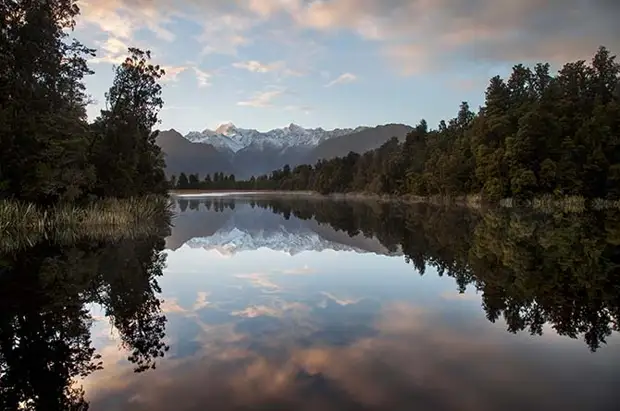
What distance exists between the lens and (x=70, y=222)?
1034 inches

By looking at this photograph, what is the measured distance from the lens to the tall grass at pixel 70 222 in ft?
69.7

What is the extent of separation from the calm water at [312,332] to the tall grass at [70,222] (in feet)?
12.8

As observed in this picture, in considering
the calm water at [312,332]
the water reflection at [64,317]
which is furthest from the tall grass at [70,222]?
the calm water at [312,332]

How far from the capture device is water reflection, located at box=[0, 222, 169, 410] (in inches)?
236

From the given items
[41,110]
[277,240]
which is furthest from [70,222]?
[277,240]

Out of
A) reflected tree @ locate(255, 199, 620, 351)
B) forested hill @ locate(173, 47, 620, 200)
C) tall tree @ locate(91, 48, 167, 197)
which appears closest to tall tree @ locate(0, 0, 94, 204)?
tall tree @ locate(91, 48, 167, 197)

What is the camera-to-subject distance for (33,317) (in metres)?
9.09

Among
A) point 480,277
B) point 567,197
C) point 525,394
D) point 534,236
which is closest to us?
point 525,394

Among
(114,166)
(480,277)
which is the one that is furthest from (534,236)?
(114,166)

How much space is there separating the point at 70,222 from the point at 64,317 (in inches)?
738

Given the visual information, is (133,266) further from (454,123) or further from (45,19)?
(454,123)

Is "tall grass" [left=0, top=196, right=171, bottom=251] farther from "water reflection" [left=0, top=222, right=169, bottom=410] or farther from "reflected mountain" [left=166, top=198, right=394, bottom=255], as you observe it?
"water reflection" [left=0, top=222, right=169, bottom=410]

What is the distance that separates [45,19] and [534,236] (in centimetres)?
2561

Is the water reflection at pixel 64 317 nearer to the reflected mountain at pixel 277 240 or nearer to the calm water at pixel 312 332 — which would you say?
the calm water at pixel 312 332
